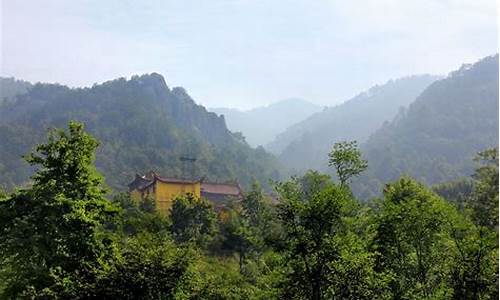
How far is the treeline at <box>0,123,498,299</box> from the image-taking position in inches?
374

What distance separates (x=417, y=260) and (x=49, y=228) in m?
7.74

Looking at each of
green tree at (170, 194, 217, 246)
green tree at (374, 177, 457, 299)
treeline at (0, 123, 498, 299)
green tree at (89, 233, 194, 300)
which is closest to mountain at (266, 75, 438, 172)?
green tree at (170, 194, 217, 246)

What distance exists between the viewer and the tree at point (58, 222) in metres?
11.3

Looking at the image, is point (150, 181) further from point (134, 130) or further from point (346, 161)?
point (346, 161)

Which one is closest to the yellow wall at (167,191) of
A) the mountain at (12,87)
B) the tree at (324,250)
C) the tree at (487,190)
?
the tree at (487,190)

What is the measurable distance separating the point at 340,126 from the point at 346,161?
151m

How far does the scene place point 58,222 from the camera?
465 inches

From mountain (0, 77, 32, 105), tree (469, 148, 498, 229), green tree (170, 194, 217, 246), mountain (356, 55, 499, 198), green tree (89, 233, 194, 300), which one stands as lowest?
green tree (170, 194, 217, 246)

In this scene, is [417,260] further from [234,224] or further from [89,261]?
[234,224]

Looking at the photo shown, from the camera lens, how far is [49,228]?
38.4ft

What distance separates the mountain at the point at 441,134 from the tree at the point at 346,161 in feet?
219

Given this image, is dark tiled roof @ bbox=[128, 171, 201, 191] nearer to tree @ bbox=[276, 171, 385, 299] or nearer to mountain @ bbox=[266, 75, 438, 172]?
tree @ bbox=[276, 171, 385, 299]

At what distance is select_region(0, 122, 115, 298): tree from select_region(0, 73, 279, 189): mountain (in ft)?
167

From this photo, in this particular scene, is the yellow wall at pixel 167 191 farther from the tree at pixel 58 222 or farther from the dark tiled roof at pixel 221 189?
the tree at pixel 58 222
